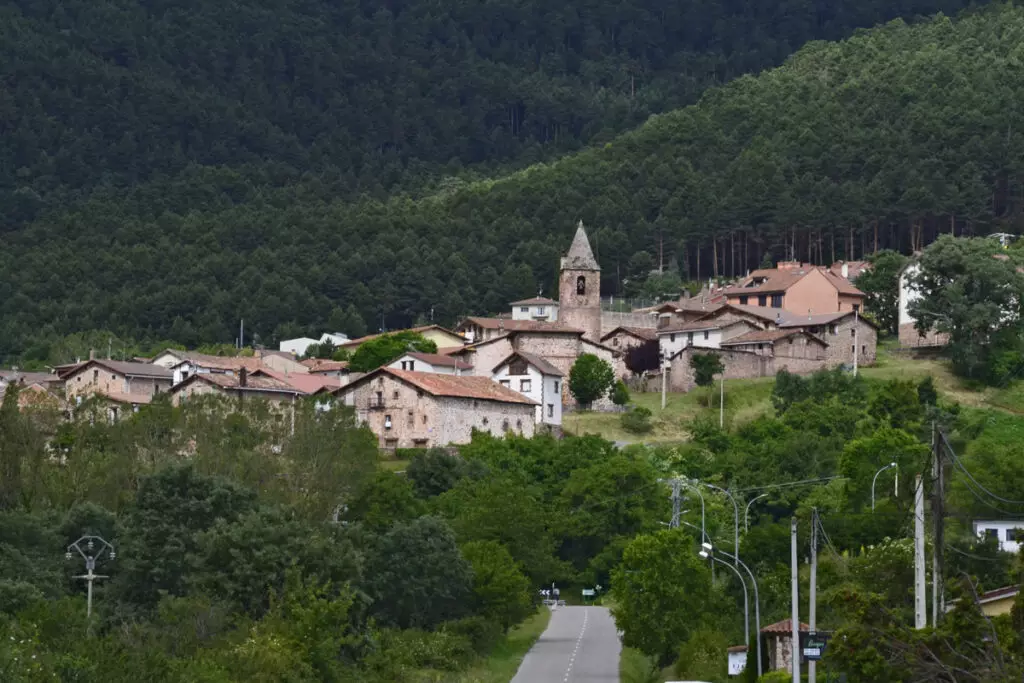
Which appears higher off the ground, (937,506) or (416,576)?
(937,506)

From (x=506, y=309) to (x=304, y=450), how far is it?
298 feet

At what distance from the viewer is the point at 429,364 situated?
12419 cm

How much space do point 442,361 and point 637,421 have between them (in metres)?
13.6

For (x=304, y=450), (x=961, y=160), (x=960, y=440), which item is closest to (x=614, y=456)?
(x=960, y=440)

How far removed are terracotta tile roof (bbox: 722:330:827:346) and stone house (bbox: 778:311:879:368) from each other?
37.4 inches

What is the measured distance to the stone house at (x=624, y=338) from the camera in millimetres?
131000

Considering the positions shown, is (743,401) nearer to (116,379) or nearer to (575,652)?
(116,379)

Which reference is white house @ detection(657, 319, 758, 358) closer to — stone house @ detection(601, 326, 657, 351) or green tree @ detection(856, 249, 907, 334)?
stone house @ detection(601, 326, 657, 351)

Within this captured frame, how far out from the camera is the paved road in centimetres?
6812

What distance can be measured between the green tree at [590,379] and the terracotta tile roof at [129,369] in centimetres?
2299

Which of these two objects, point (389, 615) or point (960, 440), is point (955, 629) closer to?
point (389, 615)

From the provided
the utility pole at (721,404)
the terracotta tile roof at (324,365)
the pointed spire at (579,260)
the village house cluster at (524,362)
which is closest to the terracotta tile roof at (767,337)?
the village house cluster at (524,362)

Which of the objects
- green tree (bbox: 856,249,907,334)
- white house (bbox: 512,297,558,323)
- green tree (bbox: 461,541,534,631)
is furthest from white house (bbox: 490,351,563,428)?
green tree (bbox: 461,541,534,631)

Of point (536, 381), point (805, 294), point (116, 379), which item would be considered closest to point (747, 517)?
point (536, 381)
